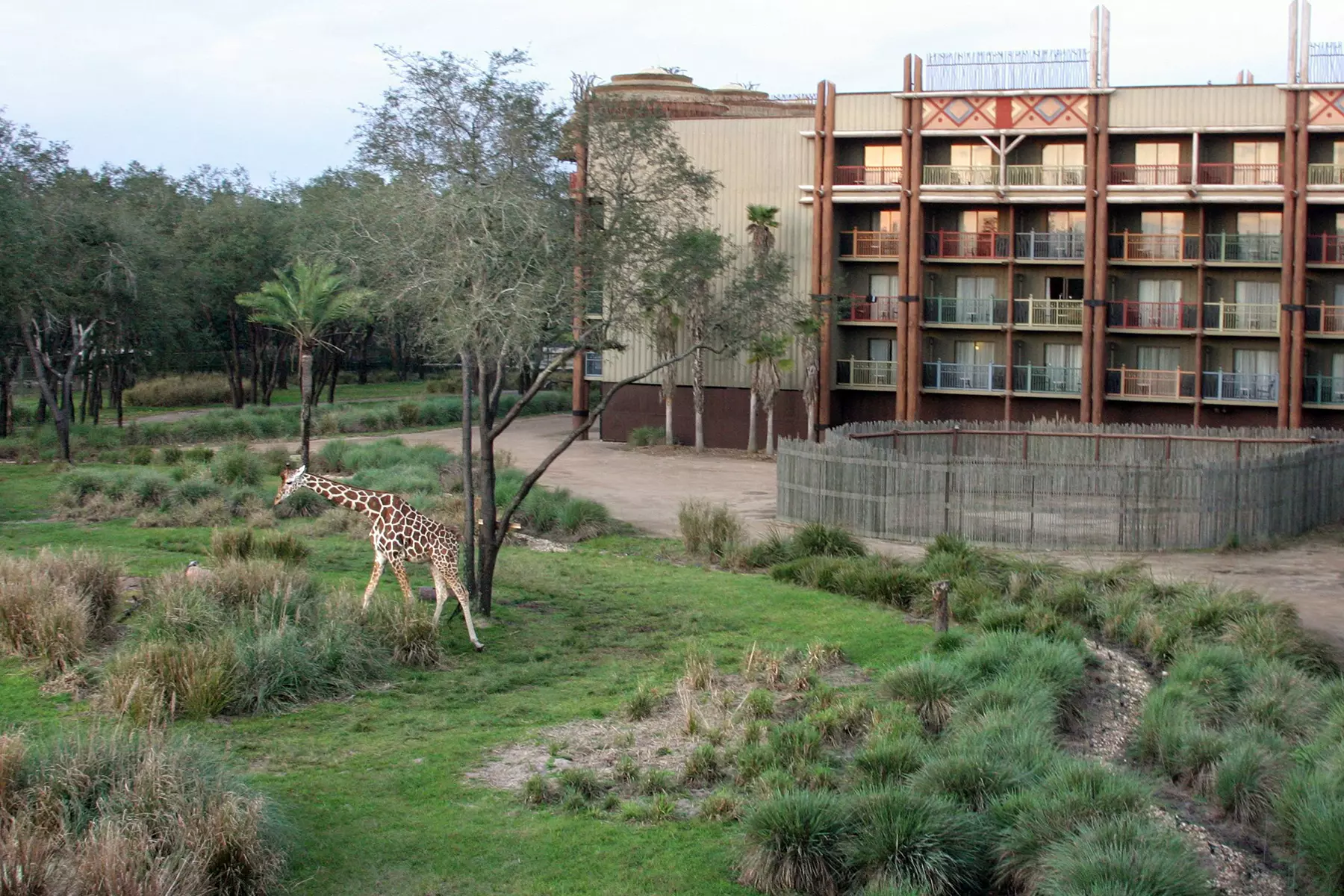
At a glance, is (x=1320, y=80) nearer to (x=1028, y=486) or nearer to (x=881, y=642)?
(x=1028, y=486)

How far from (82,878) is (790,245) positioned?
40544 mm

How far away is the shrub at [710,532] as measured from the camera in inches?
870

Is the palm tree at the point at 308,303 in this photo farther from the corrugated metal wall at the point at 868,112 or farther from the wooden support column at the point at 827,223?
the corrugated metal wall at the point at 868,112

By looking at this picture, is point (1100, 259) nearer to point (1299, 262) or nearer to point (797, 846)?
point (1299, 262)

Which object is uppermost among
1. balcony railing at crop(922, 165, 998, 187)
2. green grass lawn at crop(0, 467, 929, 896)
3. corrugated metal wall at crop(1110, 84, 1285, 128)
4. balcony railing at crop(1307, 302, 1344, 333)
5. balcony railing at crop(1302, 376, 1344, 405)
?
corrugated metal wall at crop(1110, 84, 1285, 128)

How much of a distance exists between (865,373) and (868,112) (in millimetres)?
8830

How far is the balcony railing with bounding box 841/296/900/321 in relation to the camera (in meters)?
45.6

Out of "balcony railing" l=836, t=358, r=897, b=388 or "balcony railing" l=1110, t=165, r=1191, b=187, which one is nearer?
"balcony railing" l=1110, t=165, r=1191, b=187

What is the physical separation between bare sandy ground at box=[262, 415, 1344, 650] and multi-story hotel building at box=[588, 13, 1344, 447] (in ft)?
13.3

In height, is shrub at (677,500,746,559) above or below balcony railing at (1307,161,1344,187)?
below

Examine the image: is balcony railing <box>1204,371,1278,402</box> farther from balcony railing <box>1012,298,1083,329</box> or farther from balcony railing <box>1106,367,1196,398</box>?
balcony railing <box>1012,298,1083,329</box>

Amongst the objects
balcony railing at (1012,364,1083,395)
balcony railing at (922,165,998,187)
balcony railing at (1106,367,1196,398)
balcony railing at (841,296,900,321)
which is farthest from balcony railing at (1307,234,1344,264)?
balcony railing at (841,296,900,321)

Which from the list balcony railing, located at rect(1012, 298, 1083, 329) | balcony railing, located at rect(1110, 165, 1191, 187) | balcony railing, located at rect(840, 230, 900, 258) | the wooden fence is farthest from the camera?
balcony railing, located at rect(840, 230, 900, 258)

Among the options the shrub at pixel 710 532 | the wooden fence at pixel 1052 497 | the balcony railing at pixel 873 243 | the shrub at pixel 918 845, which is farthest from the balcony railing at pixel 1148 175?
the shrub at pixel 918 845
